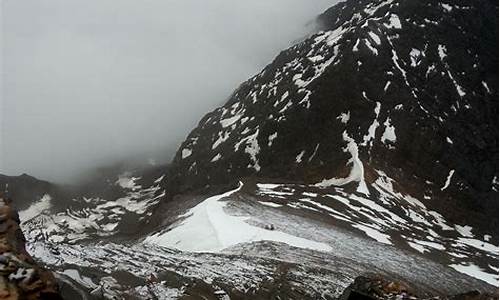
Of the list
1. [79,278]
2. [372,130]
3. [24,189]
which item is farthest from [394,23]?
[24,189]

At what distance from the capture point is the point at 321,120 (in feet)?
274

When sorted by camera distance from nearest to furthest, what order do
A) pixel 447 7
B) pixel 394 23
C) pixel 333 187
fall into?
pixel 333 187
pixel 394 23
pixel 447 7

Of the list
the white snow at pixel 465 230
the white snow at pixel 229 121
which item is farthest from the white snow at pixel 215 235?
the white snow at pixel 229 121

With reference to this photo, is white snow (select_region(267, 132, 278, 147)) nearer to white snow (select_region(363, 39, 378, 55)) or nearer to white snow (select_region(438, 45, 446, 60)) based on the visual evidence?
white snow (select_region(363, 39, 378, 55))

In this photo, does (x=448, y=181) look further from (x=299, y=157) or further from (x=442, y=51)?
(x=442, y=51)

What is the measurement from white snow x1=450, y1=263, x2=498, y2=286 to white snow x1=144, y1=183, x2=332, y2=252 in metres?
11.0

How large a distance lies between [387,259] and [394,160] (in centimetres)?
4016

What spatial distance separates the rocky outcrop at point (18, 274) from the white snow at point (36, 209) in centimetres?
14562

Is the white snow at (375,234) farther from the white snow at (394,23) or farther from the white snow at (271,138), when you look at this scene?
the white snow at (394,23)

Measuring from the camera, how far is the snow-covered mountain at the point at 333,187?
81.1ft

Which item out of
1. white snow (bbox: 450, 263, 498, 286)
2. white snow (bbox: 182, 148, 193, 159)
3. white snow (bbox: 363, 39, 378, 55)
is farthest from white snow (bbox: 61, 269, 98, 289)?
white snow (bbox: 182, 148, 193, 159)

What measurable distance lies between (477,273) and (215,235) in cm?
1856

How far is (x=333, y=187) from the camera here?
5931 centimetres

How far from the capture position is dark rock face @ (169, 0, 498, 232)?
7219 cm
